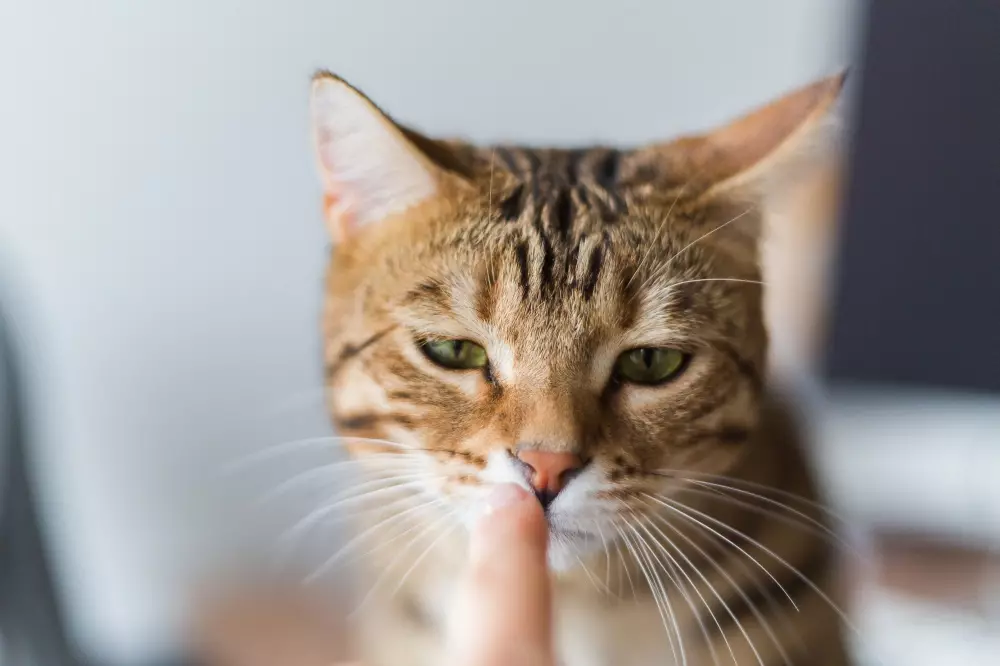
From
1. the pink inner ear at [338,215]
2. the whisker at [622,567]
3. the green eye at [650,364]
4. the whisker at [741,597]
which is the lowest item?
the whisker at [741,597]

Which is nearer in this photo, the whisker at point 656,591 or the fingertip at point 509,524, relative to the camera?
the fingertip at point 509,524

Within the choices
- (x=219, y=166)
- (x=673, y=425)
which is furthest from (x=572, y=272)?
(x=219, y=166)

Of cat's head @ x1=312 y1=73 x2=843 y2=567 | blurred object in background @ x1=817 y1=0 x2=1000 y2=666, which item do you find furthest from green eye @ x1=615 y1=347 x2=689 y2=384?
blurred object in background @ x1=817 y1=0 x2=1000 y2=666

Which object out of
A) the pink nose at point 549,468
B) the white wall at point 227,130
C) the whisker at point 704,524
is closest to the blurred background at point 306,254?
the white wall at point 227,130

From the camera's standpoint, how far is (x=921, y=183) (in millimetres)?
917

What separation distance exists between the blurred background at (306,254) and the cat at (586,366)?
0.09 metres

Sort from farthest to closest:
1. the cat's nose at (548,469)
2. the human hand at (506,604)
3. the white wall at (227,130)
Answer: the white wall at (227,130)
the cat's nose at (548,469)
the human hand at (506,604)

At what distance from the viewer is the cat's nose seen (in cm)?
43

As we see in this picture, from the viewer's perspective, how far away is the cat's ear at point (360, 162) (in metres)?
0.45

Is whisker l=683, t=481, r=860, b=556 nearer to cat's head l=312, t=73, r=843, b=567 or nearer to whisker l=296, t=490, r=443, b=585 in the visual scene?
cat's head l=312, t=73, r=843, b=567

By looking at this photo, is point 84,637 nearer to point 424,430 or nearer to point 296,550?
point 296,550

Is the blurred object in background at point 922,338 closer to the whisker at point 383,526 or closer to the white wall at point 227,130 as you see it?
the white wall at point 227,130

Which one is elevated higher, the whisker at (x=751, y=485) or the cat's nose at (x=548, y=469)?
the cat's nose at (x=548, y=469)

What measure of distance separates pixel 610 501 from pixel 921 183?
695 mm
